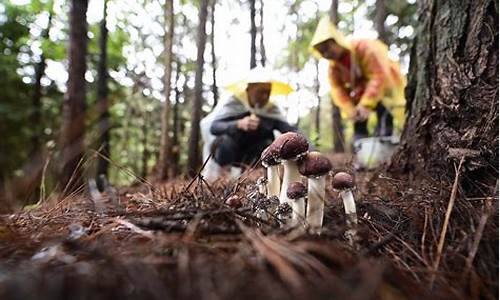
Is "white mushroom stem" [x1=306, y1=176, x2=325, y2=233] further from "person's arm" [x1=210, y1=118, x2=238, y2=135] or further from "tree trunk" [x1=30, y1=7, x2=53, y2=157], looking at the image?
"tree trunk" [x1=30, y1=7, x2=53, y2=157]

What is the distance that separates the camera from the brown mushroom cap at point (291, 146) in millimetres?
1619

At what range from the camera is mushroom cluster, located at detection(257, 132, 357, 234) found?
5.32 feet

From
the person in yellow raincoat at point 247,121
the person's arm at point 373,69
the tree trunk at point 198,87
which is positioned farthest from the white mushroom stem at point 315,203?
the tree trunk at point 198,87

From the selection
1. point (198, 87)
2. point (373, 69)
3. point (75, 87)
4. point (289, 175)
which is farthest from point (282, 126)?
point (198, 87)

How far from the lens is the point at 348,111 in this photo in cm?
557

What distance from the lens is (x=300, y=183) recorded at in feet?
5.58

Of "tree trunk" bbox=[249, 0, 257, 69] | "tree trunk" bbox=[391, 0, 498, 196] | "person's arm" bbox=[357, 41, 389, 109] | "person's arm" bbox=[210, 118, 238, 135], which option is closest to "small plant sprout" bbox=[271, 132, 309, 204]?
"tree trunk" bbox=[391, 0, 498, 196]

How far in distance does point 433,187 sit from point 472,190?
0.19 metres

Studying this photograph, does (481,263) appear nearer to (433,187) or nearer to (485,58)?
(433,187)

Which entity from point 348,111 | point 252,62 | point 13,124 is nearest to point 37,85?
point 13,124

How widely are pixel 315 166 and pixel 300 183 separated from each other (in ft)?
0.41

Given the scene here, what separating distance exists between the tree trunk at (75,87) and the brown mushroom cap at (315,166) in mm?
3249

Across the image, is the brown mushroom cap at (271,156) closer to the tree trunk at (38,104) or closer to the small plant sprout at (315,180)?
the small plant sprout at (315,180)

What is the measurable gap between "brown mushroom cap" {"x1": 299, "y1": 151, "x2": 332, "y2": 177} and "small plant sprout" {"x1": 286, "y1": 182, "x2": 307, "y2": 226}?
0.07 meters
